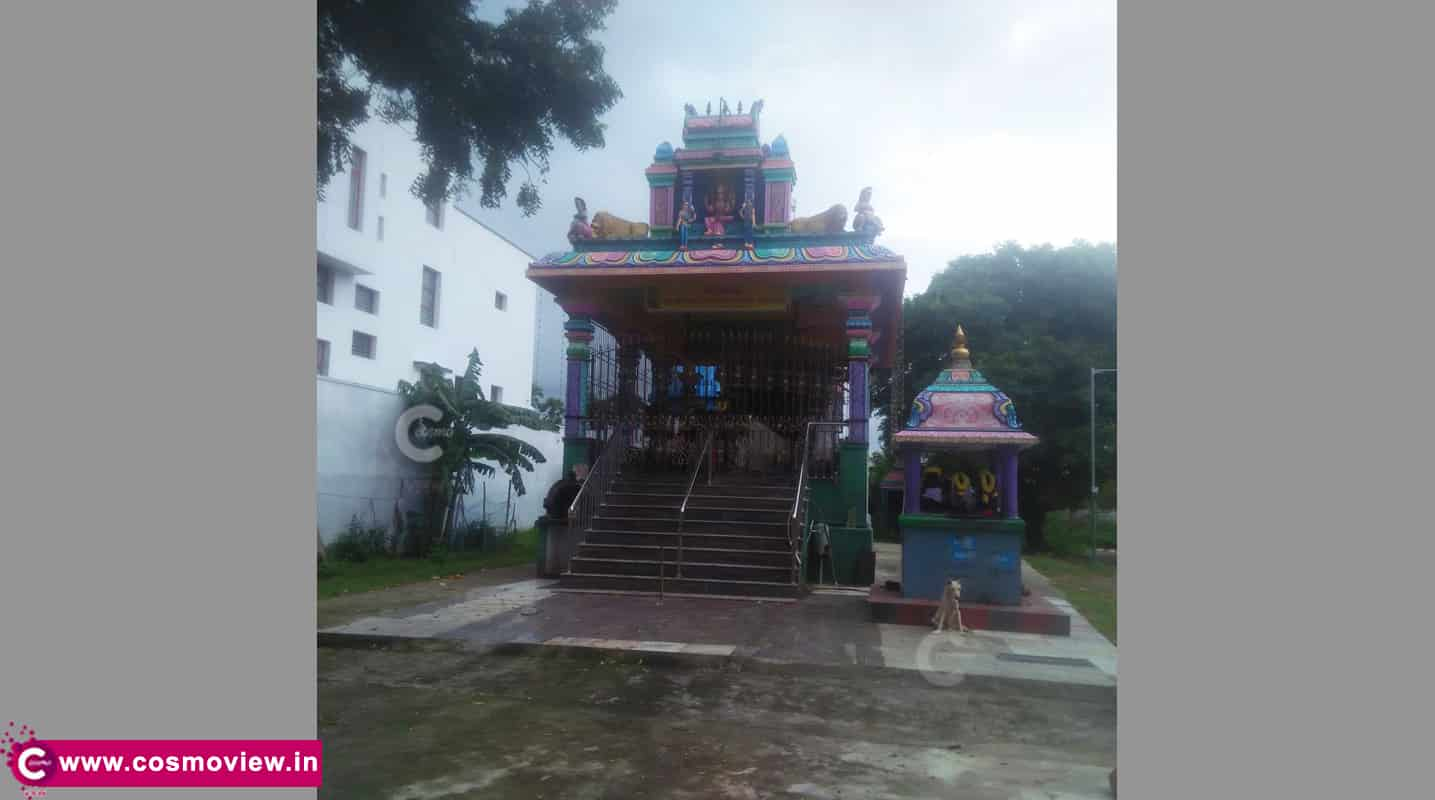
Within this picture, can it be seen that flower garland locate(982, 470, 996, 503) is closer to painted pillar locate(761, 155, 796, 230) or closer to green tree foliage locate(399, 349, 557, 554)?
green tree foliage locate(399, 349, 557, 554)

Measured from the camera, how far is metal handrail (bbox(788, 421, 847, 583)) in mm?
8766

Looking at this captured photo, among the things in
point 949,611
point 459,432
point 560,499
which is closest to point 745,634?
point 949,611

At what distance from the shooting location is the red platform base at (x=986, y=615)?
272 inches

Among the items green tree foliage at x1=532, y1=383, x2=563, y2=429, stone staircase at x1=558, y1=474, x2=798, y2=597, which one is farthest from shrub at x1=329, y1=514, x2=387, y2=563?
stone staircase at x1=558, y1=474, x2=798, y2=597

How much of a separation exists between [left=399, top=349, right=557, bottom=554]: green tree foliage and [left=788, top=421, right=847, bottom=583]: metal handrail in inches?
109

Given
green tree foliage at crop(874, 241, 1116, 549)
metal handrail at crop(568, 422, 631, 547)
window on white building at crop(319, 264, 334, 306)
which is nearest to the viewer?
window on white building at crop(319, 264, 334, 306)

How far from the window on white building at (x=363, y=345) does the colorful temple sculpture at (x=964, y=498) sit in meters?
5.23

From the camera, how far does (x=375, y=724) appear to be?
13.5 ft

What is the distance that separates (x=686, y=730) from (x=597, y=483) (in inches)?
247

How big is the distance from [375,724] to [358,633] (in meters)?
2.31

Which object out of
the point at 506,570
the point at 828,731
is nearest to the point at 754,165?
the point at 506,570

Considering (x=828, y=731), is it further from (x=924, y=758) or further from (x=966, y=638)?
(x=966, y=638)

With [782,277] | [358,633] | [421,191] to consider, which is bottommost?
[358,633]

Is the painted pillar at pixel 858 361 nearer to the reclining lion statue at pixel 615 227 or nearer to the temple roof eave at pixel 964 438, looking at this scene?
the temple roof eave at pixel 964 438
